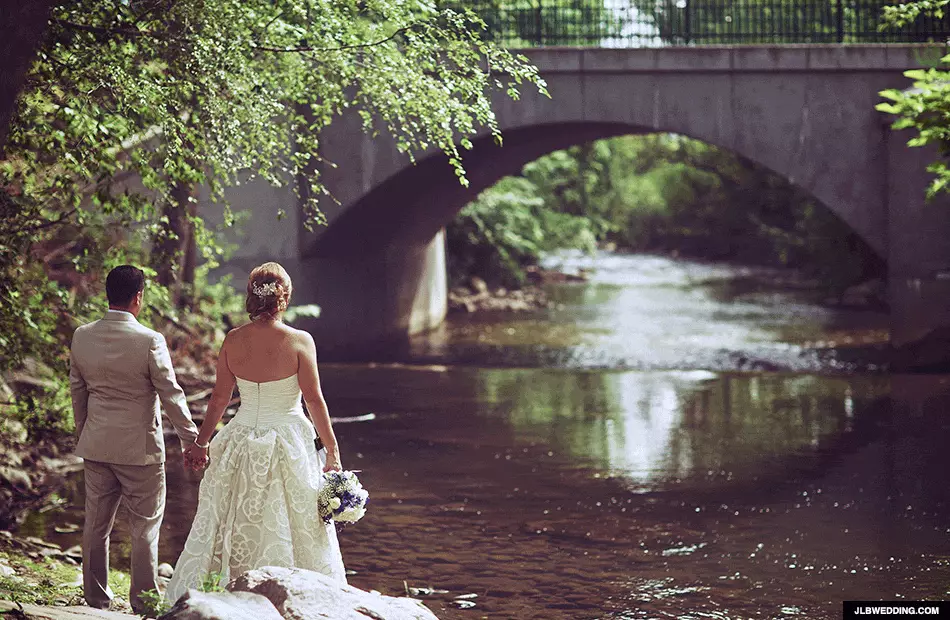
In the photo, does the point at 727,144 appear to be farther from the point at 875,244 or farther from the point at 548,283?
the point at 548,283

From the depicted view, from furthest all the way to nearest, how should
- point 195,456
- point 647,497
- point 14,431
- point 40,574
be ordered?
point 647,497
point 14,431
point 40,574
point 195,456

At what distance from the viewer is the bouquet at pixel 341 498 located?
5.32m

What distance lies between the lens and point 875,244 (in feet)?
53.2

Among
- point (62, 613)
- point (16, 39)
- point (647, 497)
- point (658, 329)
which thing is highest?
point (16, 39)

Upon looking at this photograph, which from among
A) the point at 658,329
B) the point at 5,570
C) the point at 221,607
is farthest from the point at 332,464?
the point at 658,329

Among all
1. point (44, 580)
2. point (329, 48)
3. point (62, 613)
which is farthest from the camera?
point (329, 48)

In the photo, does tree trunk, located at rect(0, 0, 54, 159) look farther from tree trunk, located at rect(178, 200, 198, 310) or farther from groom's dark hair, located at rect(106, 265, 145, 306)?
tree trunk, located at rect(178, 200, 198, 310)

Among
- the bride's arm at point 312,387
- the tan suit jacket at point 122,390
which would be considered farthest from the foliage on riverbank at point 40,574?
the bride's arm at point 312,387

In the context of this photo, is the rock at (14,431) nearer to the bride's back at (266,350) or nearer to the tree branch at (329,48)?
the tree branch at (329,48)

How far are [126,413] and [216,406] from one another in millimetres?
406

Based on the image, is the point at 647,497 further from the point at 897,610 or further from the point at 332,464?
the point at 332,464

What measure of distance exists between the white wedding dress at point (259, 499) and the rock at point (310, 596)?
485 millimetres

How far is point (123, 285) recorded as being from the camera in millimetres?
5500

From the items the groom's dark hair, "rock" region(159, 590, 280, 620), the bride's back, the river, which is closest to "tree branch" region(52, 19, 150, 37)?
the groom's dark hair
